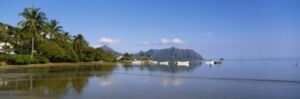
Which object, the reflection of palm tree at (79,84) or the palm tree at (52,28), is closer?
the reflection of palm tree at (79,84)

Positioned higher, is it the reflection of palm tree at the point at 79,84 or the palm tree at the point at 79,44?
the palm tree at the point at 79,44

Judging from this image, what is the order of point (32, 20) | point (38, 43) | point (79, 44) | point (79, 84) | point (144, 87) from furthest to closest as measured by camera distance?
point (79, 44)
point (38, 43)
point (32, 20)
point (79, 84)
point (144, 87)

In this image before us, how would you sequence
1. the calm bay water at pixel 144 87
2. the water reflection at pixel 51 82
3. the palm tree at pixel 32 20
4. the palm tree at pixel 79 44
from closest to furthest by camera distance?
the calm bay water at pixel 144 87 < the water reflection at pixel 51 82 < the palm tree at pixel 32 20 < the palm tree at pixel 79 44

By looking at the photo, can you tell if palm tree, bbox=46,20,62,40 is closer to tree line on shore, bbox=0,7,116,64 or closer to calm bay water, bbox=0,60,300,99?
tree line on shore, bbox=0,7,116,64

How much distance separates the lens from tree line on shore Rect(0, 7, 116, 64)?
69375 millimetres

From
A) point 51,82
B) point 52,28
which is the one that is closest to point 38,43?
point 52,28

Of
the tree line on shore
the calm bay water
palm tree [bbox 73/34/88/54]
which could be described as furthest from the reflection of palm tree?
palm tree [bbox 73/34/88/54]

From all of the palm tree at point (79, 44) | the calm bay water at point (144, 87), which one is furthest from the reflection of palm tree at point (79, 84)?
the palm tree at point (79, 44)

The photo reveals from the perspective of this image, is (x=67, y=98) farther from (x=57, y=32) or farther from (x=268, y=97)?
(x=57, y=32)

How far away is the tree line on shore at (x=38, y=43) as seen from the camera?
Result: 69375 mm

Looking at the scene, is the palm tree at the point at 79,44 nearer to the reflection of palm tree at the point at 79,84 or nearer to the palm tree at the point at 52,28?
the palm tree at the point at 52,28

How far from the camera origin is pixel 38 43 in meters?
83.0

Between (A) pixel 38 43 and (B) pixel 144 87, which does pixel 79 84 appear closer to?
(B) pixel 144 87

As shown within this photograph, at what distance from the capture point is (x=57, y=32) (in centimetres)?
9469
